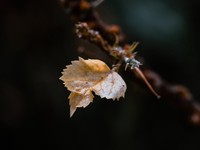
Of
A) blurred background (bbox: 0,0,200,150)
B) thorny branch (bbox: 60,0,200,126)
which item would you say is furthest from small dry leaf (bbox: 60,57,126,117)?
blurred background (bbox: 0,0,200,150)

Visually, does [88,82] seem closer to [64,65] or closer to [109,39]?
[109,39]

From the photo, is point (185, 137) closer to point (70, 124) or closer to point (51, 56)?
point (70, 124)

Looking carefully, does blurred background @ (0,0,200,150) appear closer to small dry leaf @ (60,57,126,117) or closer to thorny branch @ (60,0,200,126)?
thorny branch @ (60,0,200,126)

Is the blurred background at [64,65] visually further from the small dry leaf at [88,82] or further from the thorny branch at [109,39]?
the small dry leaf at [88,82]

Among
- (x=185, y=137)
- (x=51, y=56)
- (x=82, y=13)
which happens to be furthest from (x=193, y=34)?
(x=82, y=13)

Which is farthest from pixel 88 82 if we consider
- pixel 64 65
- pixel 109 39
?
pixel 64 65

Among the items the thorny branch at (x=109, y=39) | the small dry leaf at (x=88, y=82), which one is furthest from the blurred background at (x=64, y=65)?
the small dry leaf at (x=88, y=82)

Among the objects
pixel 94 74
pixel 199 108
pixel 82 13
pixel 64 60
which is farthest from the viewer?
pixel 64 60
